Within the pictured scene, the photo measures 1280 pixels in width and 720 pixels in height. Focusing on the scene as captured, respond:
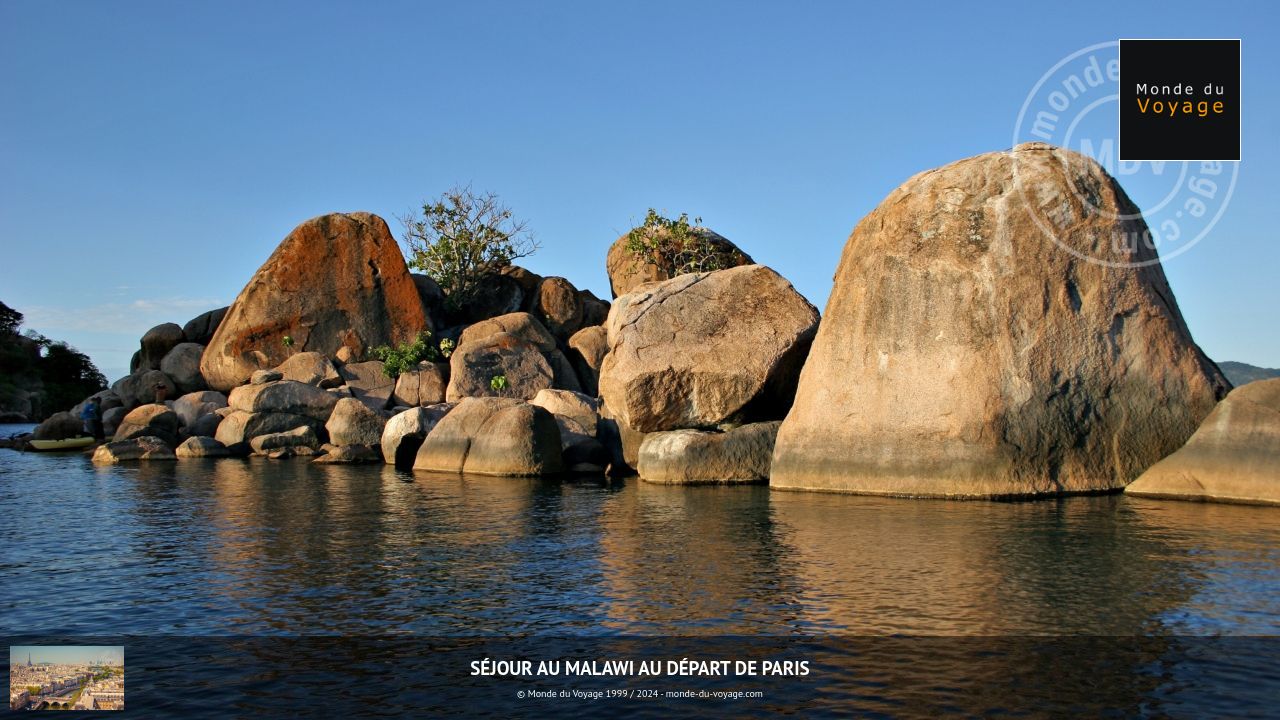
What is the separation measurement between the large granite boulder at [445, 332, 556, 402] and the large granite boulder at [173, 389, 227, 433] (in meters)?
9.61

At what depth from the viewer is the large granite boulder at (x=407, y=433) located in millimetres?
33094

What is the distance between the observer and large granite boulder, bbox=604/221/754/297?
45.7m

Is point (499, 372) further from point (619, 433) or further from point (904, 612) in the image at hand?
point (904, 612)

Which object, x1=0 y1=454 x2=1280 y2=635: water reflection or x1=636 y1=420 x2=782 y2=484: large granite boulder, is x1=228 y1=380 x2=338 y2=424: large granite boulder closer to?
x1=0 y1=454 x2=1280 y2=635: water reflection

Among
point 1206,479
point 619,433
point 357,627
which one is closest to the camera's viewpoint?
point 357,627

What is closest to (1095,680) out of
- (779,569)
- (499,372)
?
(779,569)

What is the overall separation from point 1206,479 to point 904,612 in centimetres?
1199

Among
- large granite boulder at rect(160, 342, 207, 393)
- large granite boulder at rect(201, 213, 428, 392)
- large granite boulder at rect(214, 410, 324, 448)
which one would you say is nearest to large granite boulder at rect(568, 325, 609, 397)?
large granite boulder at rect(201, 213, 428, 392)

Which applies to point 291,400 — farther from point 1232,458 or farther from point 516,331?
point 1232,458

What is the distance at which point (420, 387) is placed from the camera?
41.2 metres

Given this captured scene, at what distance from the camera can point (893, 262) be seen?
75.1 ft

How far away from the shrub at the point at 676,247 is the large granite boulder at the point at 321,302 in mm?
10532

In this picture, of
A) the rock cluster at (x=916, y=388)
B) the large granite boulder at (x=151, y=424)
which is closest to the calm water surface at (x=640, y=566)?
the rock cluster at (x=916, y=388)

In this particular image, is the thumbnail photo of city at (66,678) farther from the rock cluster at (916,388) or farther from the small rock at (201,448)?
the small rock at (201,448)
